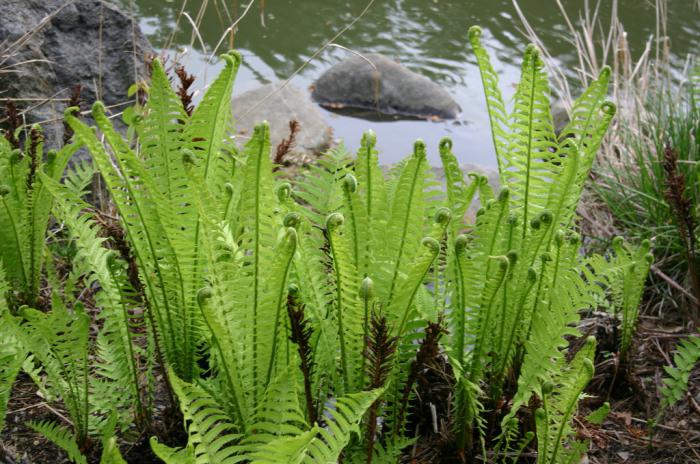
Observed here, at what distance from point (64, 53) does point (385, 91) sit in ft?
10.4

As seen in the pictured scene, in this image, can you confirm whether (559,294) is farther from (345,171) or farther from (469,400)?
(345,171)

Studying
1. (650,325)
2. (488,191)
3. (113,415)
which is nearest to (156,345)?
(113,415)

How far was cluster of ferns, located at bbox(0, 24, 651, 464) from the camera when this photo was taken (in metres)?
1.49

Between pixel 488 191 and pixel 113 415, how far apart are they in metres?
1.04

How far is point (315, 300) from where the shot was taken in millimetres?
1624

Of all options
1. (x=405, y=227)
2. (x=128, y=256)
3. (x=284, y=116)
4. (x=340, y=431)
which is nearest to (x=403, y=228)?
(x=405, y=227)

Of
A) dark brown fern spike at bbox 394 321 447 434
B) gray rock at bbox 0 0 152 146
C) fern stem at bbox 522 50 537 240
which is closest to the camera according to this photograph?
dark brown fern spike at bbox 394 321 447 434

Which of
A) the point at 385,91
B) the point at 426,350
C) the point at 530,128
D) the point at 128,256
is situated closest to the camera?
the point at 426,350

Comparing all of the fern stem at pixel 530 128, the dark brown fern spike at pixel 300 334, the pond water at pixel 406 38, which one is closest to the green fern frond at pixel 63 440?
the dark brown fern spike at pixel 300 334

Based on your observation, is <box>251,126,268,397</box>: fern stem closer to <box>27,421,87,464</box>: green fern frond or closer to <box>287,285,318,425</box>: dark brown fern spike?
<box>287,285,318,425</box>: dark brown fern spike

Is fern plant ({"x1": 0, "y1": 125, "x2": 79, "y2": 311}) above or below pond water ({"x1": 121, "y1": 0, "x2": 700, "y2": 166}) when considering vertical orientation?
above

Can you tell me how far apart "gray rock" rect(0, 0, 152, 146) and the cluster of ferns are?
1353 millimetres

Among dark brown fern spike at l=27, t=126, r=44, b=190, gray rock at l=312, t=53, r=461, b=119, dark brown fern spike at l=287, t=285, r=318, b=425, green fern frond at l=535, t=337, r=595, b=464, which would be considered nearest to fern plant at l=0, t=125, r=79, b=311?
dark brown fern spike at l=27, t=126, r=44, b=190

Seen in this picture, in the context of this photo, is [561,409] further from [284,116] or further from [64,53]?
Answer: [284,116]
